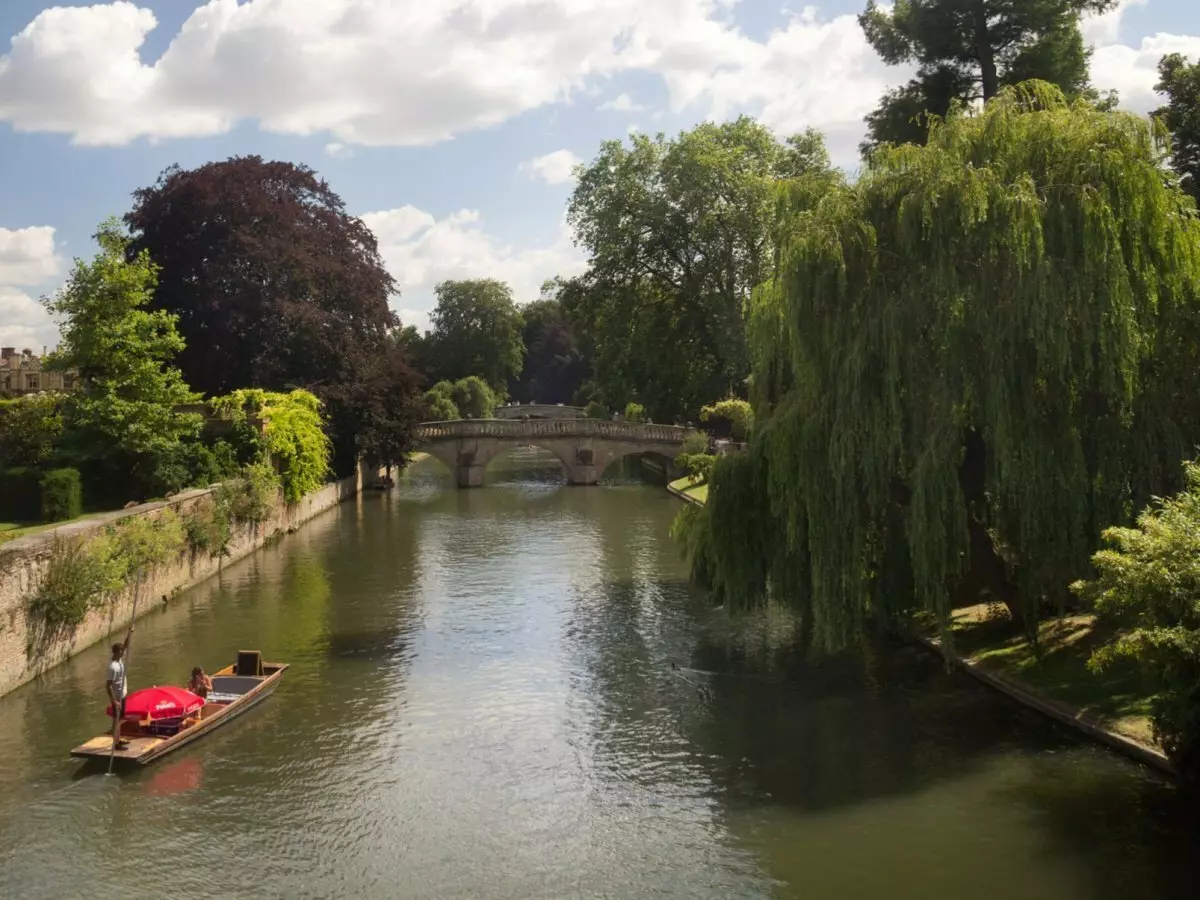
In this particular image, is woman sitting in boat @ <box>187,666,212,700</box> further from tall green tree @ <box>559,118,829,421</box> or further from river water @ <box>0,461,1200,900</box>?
tall green tree @ <box>559,118,829,421</box>

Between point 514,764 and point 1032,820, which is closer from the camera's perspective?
point 1032,820

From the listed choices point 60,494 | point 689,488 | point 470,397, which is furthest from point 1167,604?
point 470,397

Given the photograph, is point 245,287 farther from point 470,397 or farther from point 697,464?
point 470,397

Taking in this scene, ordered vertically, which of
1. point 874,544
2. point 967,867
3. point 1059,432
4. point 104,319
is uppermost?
point 104,319

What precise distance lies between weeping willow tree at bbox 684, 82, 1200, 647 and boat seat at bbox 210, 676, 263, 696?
925 cm

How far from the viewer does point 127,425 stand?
3056 centimetres

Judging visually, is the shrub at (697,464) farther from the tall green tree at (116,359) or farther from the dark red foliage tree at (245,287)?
the tall green tree at (116,359)

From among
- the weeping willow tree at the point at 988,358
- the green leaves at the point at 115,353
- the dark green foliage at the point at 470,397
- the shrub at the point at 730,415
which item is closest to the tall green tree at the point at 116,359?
the green leaves at the point at 115,353

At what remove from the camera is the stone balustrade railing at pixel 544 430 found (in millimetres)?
54594

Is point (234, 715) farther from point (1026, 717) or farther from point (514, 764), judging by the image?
point (1026, 717)

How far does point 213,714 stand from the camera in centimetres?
1628

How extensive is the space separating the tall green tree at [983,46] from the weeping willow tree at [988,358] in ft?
49.6

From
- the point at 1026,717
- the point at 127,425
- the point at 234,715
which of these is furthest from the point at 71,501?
the point at 1026,717

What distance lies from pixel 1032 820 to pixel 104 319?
27.0 m
